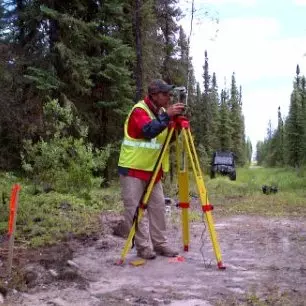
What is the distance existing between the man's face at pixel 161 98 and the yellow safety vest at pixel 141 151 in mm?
166

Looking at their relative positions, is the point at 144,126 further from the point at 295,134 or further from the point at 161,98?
the point at 295,134

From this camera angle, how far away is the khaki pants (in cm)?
621

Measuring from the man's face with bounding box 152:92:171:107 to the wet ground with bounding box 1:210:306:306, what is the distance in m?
2.00

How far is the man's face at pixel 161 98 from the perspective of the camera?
621cm

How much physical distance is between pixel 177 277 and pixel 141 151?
5.42 feet

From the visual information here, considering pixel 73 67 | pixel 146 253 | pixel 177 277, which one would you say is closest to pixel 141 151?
pixel 146 253

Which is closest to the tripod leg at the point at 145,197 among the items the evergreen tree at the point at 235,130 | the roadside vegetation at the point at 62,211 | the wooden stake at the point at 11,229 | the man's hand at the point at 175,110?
the man's hand at the point at 175,110

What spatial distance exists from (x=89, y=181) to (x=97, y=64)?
912cm

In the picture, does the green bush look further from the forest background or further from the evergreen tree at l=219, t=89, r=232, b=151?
the evergreen tree at l=219, t=89, r=232, b=151

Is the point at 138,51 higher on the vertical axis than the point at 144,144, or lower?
higher

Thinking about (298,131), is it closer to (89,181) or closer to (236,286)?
(89,181)

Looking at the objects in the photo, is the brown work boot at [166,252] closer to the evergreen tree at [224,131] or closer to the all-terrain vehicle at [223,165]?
the all-terrain vehicle at [223,165]

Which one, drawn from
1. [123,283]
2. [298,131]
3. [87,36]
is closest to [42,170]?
[123,283]

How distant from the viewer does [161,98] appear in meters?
6.23
